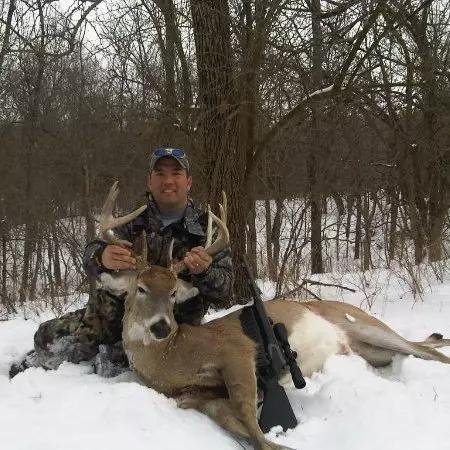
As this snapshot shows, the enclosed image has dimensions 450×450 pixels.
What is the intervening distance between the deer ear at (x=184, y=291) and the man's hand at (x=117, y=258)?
0.39m

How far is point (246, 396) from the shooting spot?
3.11 m

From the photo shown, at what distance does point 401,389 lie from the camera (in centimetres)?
324

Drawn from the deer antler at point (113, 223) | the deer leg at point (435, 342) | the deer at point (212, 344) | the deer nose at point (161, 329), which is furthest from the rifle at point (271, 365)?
the deer leg at point (435, 342)

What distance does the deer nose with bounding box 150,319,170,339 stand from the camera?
11.4 feet

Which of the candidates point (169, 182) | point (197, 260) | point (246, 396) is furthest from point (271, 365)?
point (169, 182)

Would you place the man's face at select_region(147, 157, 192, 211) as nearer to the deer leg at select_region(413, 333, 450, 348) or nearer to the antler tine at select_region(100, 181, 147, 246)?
the antler tine at select_region(100, 181, 147, 246)

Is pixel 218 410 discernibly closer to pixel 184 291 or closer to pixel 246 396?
pixel 246 396

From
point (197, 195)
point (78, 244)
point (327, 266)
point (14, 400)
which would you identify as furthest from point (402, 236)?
point (14, 400)

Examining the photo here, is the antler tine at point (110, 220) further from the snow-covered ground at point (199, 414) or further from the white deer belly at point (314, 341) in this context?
the white deer belly at point (314, 341)

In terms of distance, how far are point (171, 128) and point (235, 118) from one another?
1.44 metres

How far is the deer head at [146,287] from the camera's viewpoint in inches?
140

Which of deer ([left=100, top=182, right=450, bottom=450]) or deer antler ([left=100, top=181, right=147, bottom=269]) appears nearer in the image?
deer ([left=100, top=182, right=450, bottom=450])

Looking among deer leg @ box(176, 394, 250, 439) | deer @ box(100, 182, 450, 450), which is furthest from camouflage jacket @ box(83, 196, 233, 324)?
deer leg @ box(176, 394, 250, 439)

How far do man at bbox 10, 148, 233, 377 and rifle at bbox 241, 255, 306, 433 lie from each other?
12.4 inches
